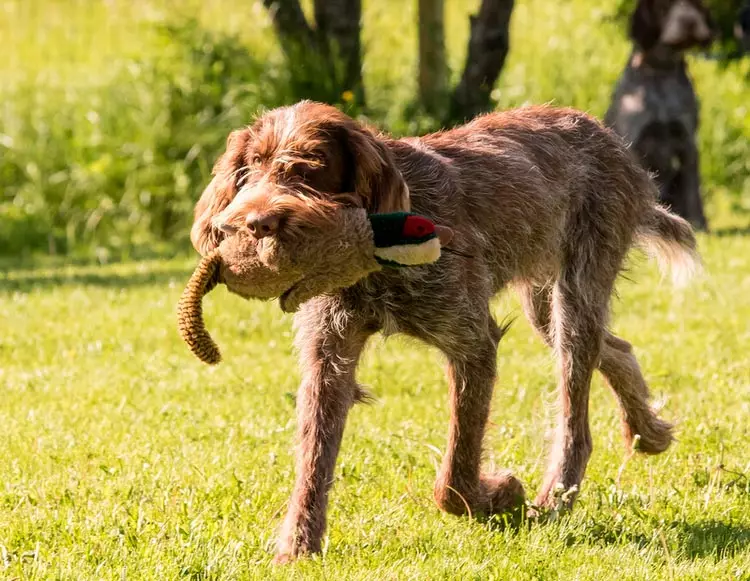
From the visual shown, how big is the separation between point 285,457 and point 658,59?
791 cm

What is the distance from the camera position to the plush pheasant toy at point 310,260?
12.4 feet

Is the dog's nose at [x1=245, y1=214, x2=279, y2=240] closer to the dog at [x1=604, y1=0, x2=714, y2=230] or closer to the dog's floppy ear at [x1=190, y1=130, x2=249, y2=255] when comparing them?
the dog's floppy ear at [x1=190, y1=130, x2=249, y2=255]

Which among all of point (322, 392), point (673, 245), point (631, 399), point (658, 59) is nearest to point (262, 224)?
point (322, 392)

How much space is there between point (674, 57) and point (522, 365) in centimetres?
592

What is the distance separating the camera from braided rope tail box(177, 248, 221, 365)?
3910mm

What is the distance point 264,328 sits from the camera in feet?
25.9

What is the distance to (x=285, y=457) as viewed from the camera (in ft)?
17.5

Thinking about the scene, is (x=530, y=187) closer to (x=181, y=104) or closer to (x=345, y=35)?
(x=345, y=35)

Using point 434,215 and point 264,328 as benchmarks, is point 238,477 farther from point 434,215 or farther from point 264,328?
point 264,328

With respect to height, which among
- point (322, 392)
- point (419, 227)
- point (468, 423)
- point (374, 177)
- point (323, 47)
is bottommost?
point (468, 423)

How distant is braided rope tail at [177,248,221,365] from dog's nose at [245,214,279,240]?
22 cm

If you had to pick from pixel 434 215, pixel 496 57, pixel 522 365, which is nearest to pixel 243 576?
pixel 434 215

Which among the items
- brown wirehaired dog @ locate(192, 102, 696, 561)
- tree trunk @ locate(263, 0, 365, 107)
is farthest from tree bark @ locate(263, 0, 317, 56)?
brown wirehaired dog @ locate(192, 102, 696, 561)

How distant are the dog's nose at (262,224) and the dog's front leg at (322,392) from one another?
773mm
